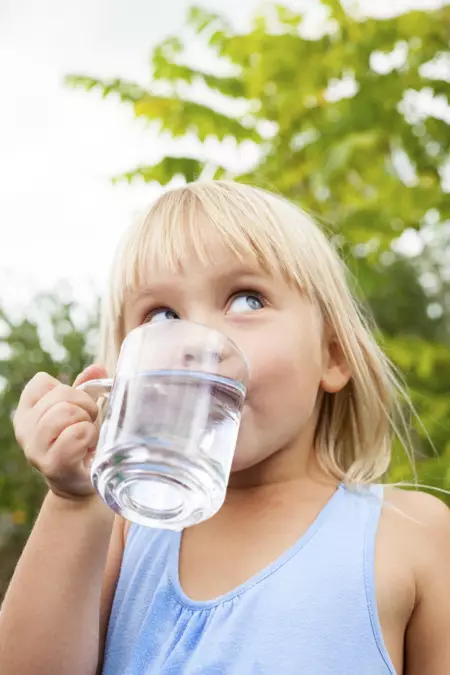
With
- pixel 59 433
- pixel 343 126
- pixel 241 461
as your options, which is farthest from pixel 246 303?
pixel 343 126

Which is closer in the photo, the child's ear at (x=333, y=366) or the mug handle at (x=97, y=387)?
the mug handle at (x=97, y=387)

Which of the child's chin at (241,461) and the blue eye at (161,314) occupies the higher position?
the blue eye at (161,314)

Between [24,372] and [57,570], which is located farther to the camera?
[24,372]

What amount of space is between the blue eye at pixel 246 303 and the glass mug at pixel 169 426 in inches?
8.6

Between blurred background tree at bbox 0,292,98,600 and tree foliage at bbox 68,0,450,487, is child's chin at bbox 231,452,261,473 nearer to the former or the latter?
tree foliage at bbox 68,0,450,487

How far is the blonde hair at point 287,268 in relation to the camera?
139cm

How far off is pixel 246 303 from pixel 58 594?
55 cm

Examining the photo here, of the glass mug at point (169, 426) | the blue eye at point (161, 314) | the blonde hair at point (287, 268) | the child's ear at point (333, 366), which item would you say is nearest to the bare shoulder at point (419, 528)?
the blonde hair at point (287, 268)

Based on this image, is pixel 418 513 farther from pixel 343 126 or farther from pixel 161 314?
pixel 343 126

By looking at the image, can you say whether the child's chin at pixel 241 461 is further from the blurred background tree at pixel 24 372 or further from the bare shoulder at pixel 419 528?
the blurred background tree at pixel 24 372

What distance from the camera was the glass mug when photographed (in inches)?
39.0

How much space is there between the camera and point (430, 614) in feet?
3.97

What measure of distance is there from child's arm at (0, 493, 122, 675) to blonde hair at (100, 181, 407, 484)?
1.34ft

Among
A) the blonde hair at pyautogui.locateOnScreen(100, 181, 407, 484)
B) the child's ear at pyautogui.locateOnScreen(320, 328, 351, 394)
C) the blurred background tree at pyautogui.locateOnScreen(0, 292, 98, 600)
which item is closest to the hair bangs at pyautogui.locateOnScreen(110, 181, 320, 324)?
the blonde hair at pyautogui.locateOnScreen(100, 181, 407, 484)
